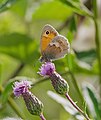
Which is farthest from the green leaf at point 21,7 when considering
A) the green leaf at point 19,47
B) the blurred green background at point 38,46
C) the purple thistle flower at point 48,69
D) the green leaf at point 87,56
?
the purple thistle flower at point 48,69

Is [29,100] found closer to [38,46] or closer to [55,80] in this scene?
[55,80]

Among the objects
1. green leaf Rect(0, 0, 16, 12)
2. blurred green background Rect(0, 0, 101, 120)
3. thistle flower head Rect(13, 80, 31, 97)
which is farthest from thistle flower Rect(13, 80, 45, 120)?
green leaf Rect(0, 0, 16, 12)

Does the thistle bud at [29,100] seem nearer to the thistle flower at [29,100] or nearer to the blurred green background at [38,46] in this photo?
the thistle flower at [29,100]

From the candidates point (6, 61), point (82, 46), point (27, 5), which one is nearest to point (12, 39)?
point (27, 5)

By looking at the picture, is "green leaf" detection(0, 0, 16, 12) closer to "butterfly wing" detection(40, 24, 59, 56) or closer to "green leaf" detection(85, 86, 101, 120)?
"butterfly wing" detection(40, 24, 59, 56)

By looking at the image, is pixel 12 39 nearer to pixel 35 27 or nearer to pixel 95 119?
pixel 95 119

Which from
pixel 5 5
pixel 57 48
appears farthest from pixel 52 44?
pixel 5 5
